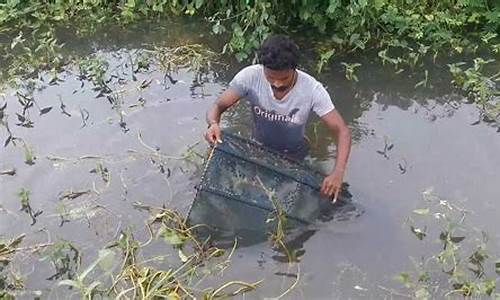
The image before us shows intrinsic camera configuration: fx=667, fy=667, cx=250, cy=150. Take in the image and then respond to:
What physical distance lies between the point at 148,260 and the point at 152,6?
12.4 ft

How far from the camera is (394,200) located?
4965 mm

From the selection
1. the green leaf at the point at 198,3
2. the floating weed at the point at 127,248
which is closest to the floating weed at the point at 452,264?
the floating weed at the point at 127,248

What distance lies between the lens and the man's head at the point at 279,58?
4.00m

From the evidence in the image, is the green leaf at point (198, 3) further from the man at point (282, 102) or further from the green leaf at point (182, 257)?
the green leaf at point (182, 257)

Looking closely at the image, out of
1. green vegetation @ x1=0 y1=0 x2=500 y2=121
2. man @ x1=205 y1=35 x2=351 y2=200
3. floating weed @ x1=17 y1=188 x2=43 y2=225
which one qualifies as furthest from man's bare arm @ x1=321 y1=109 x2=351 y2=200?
floating weed @ x1=17 y1=188 x2=43 y2=225

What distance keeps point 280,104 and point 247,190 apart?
68 cm

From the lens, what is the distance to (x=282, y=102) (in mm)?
4508

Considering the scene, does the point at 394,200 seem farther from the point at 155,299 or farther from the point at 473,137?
the point at 155,299

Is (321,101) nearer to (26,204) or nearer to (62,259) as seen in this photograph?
(62,259)

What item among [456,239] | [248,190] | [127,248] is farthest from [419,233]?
[127,248]

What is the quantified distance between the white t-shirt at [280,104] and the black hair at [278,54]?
0.34m

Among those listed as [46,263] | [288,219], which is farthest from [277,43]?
[46,263]

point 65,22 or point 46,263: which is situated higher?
point 65,22

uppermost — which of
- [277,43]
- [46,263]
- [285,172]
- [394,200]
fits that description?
[277,43]
